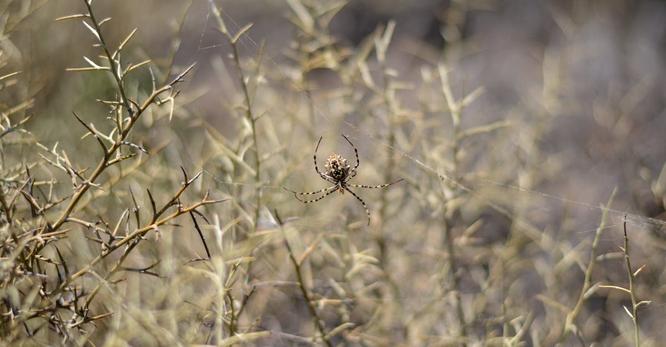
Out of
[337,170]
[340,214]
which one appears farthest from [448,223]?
[337,170]

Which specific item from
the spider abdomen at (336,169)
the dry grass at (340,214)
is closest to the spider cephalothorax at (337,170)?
the spider abdomen at (336,169)

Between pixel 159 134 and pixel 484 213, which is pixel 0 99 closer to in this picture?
pixel 159 134

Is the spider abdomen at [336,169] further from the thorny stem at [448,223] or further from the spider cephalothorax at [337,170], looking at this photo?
the thorny stem at [448,223]

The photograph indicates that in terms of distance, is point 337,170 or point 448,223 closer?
point 337,170

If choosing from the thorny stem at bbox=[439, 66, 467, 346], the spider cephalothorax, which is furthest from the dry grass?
the spider cephalothorax

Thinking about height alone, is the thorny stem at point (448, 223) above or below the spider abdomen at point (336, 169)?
below

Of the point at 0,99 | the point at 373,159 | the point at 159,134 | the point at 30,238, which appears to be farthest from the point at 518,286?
the point at 0,99

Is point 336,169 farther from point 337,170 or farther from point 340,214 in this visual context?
point 340,214

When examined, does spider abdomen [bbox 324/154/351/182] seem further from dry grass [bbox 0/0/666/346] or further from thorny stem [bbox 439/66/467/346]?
thorny stem [bbox 439/66/467/346]
